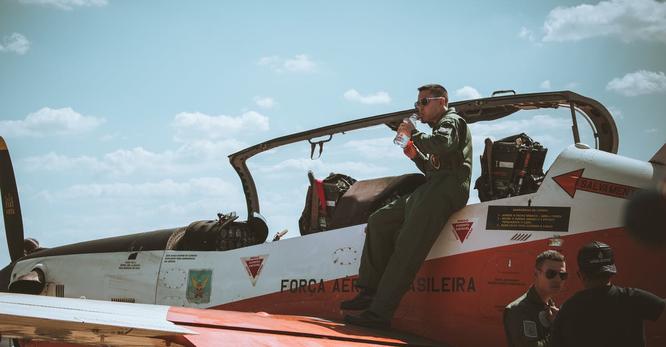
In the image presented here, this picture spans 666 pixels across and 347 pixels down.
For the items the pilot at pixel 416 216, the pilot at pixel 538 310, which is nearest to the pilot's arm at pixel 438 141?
the pilot at pixel 416 216

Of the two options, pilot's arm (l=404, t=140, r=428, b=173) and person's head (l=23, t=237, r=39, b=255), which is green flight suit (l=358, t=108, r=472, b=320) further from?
person's head (l=23, t=237, r=39, b=255)

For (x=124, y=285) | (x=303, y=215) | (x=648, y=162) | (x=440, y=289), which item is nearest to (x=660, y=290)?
(x=648, y=162)

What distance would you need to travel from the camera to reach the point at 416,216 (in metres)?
5.00

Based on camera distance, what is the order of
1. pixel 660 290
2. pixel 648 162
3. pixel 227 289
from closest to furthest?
pixel 660 290, pixel 648 162, pixel 227 289

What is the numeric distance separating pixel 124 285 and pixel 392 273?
9.03ft

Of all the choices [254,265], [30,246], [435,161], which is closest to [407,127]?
[435,161]

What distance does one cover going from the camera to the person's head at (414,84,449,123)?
17.3ft

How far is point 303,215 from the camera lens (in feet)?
20.8

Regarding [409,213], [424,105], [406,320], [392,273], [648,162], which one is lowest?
[406,320]

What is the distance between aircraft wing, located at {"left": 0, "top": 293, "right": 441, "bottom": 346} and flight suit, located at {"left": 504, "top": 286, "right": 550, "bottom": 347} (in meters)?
0.83

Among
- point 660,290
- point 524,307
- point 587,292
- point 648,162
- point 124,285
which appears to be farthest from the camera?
point 124,285

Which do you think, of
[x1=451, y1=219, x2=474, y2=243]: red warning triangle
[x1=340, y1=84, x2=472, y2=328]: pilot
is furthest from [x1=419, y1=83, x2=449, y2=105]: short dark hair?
[x1=451, y1=219, x2=474, y2=243]: red warning triangle

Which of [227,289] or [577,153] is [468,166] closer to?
[577,153]

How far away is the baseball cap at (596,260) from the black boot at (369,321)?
1.65 metres
